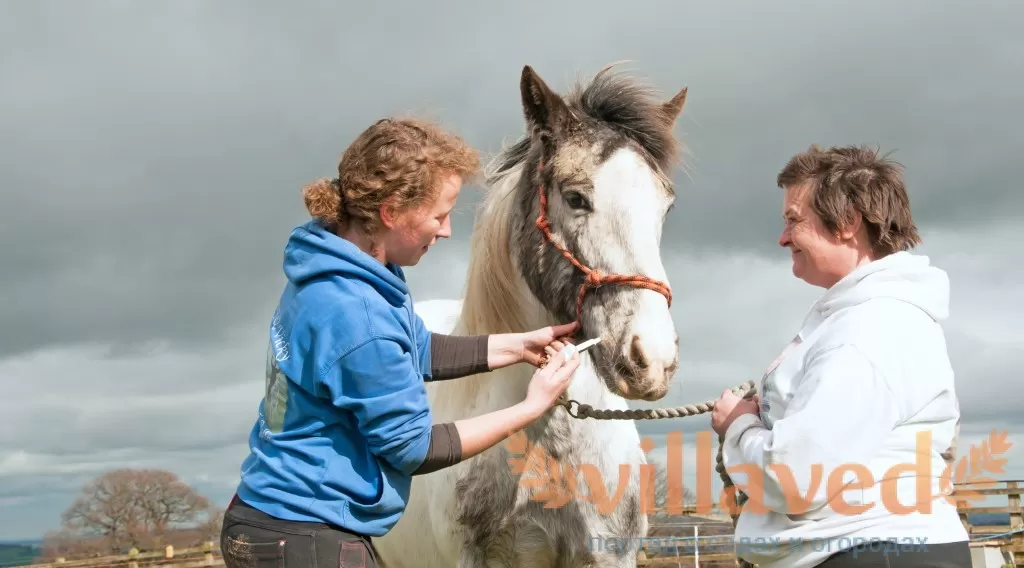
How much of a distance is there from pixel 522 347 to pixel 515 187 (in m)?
0.77

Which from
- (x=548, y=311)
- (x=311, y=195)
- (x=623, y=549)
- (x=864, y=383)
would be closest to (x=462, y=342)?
(x=548, y=311)

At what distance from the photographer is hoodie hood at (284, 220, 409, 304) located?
83.7 inches

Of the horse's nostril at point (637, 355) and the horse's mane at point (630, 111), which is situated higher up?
the horse's mane at point (630, 111)

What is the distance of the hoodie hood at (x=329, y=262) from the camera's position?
6.97 feet

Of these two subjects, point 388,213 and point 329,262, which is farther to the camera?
point 388,213

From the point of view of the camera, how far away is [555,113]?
317cm

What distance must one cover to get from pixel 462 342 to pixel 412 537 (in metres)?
1.40

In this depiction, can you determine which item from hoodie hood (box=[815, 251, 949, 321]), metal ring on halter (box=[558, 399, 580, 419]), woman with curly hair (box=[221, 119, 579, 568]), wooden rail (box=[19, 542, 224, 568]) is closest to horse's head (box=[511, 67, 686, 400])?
metal ring on halter (box=[558, 399, 580, 419])

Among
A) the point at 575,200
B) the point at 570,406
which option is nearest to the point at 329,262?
the point at 575,200

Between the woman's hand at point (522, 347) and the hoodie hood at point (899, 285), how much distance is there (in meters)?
1.15

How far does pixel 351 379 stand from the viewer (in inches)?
80.3

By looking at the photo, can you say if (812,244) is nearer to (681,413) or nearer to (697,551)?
(681,413)

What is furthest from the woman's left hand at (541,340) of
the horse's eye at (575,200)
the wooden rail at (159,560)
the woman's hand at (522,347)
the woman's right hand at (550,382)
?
the wooden rail at (159,560)

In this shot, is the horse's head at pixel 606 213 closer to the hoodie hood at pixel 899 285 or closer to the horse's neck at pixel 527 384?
the horse's neck at pixel 527 384
